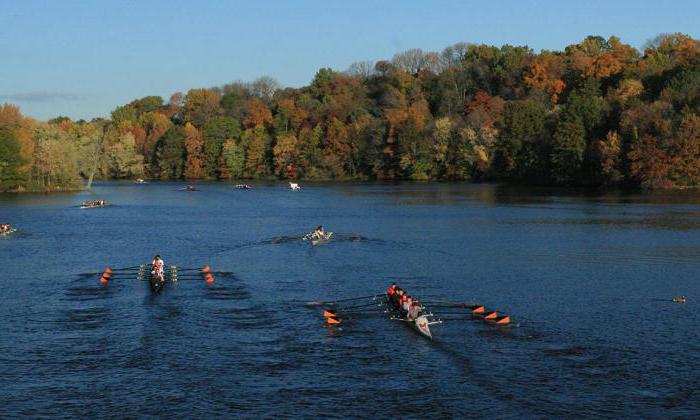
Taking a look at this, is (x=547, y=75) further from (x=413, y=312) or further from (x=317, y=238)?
(x=413, y=312)

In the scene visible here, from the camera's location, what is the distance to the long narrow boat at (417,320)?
32875mm

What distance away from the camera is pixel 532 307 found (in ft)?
125

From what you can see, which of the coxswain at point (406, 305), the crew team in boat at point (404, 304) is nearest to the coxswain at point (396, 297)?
the crew team in boat at point (404, 304)

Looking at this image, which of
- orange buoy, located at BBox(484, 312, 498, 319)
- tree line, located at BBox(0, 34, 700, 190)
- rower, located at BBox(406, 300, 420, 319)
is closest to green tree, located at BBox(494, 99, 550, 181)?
tree line, located at BBox(0, 34, 700, 190)

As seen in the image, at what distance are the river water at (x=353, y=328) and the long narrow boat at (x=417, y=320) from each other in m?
0.49

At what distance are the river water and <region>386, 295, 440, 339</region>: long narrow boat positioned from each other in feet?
1.60

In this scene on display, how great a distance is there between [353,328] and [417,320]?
10.3 feet

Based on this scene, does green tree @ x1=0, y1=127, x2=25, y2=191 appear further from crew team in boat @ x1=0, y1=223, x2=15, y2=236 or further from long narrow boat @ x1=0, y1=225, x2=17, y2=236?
crew team in boat @ x1=0, y1=223, x2=15, y2=236

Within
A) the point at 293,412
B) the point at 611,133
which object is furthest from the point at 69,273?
the point at 611,133

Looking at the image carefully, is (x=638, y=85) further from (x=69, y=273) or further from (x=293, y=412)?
(x=293, y=412)

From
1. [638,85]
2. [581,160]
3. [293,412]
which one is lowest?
[293,412]

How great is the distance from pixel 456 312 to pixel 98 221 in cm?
5609

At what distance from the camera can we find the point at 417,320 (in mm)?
33156

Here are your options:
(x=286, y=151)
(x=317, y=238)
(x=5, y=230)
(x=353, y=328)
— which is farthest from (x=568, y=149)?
(x=353, y=328)
